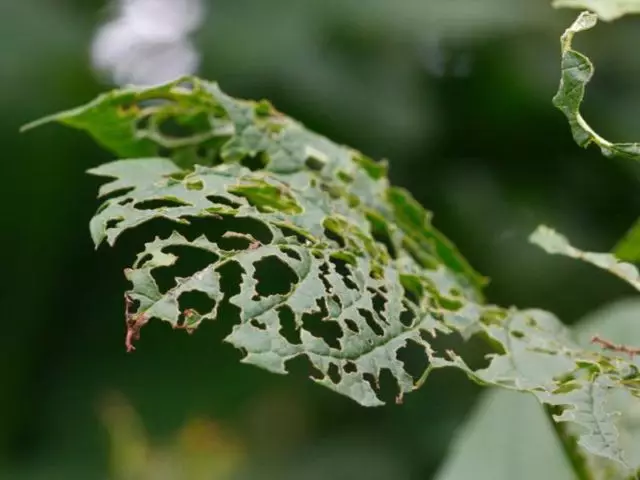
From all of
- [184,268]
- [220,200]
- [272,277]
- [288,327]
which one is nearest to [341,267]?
[220,200]

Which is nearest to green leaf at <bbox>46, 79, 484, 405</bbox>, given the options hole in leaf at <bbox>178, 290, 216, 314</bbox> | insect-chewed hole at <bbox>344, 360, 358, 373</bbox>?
insect-chewed hole at <bbox>344, 360, 358, 373</bbox>

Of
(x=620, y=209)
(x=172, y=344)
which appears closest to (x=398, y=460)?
(x=172, y=344)

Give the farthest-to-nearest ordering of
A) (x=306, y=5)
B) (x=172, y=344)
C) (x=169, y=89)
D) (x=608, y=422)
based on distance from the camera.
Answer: (x=172, y=344)
(x=306, y=5)
(x=169, y=89)
(x=608, y=422)

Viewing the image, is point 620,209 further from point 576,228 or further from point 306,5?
point 306,5

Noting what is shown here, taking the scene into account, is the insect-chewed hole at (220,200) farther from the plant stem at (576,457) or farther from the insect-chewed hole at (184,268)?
the insect-chewed hole at (184,268)

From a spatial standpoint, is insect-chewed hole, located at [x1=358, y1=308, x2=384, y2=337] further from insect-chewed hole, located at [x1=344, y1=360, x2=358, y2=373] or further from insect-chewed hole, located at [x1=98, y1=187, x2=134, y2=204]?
insect-chewed hole, located at [x1=98, y1=187, x2=134, y2=204]

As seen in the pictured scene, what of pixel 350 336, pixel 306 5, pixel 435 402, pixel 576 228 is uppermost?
pixel 350 336
